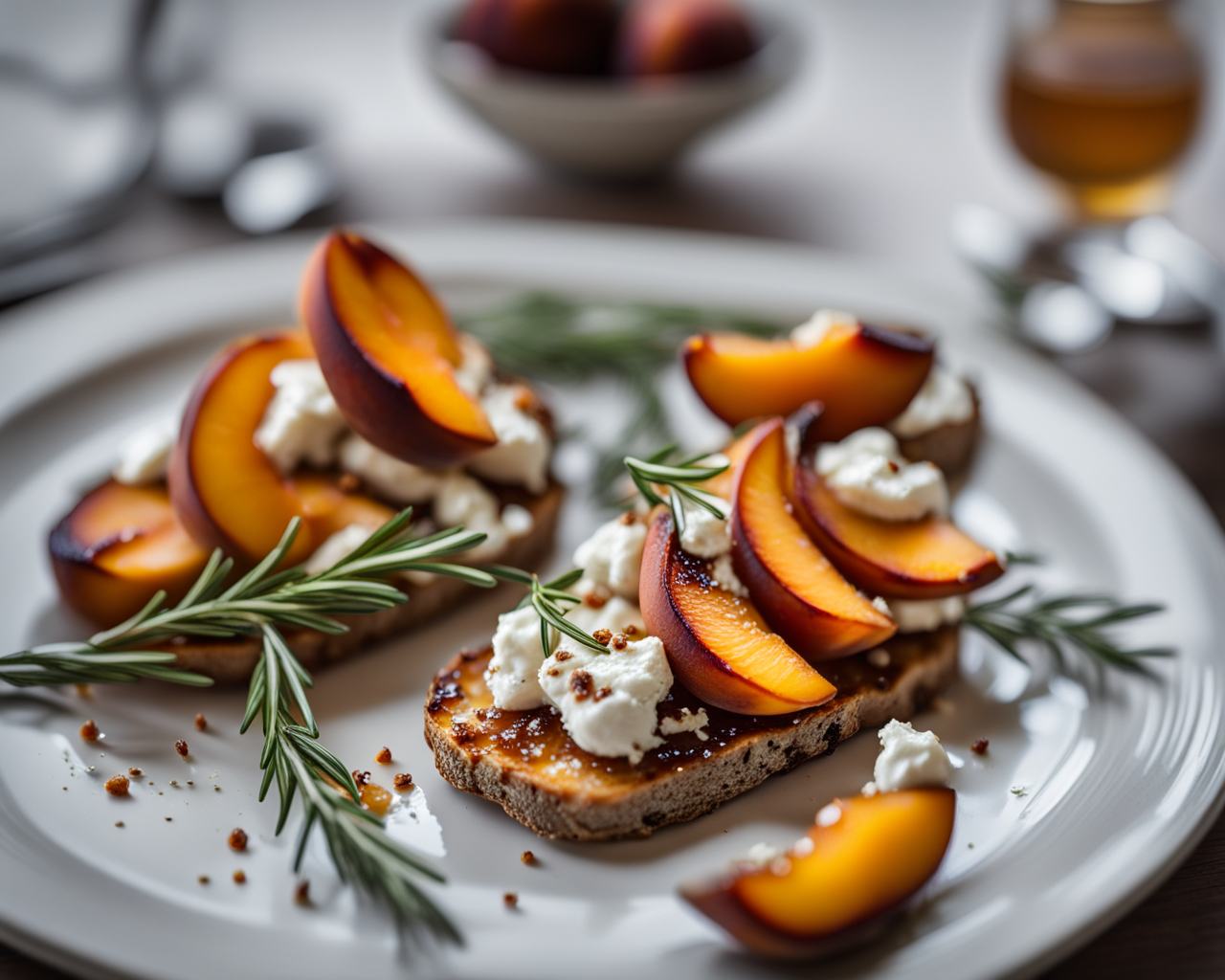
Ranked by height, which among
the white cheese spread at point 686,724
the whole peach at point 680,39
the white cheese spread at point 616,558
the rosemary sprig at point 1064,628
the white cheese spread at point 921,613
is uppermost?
the whole peach at point 680,39

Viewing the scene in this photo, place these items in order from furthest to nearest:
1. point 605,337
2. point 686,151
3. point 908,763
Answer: point 686,151 < point 605,337 < point 908,763

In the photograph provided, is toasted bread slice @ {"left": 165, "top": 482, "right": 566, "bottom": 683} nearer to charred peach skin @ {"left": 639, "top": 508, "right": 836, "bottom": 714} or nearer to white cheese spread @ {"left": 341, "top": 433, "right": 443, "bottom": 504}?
white cheese spread @ {"left": 341, "top": 433, "right": 443, "bottom": 504}

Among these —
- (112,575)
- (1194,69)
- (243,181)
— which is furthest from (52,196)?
(1194,69)

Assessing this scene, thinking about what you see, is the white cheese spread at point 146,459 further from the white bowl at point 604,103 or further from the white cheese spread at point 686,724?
the white bowl at point 604,103

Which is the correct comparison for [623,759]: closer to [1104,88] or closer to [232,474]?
[232,474]

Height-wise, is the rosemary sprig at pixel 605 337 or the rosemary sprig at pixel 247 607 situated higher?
the rosemary sprig at pixel 247 607

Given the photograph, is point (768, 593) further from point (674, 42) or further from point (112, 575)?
point (674, 42)

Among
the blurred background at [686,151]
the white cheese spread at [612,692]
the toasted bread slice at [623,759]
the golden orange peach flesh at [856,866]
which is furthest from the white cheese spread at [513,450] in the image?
the blurred background at [686,151]

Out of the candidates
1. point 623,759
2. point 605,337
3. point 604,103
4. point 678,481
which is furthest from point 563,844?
point 604,103
